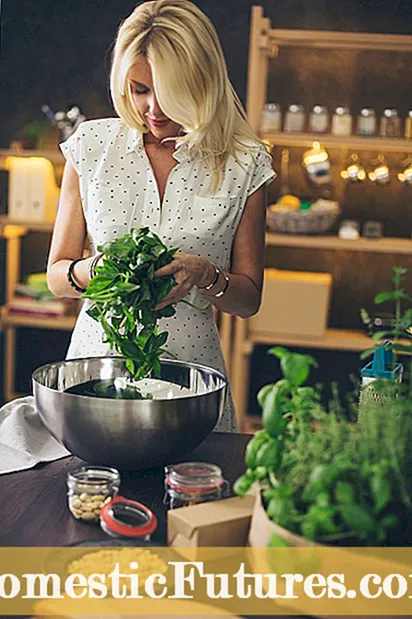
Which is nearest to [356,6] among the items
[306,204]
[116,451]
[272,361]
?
[306,204]

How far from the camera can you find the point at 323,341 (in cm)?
405

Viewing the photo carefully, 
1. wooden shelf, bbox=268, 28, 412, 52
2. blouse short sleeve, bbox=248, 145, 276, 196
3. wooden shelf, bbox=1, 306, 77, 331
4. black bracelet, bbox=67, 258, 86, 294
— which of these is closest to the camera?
black bracelet, bbox=67, 258, 86, 294

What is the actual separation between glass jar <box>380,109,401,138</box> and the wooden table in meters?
2.63

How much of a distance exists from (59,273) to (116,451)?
2.20ft

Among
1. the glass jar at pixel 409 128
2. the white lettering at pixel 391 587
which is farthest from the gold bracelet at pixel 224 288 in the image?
the glass jar at pixel 409 128

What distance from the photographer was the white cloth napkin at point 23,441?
4.94 ft

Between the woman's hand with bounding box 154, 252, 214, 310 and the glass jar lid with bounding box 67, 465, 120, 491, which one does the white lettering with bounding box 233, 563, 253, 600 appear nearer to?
the glass jar lid with bounding box 67, 465, 120, 491

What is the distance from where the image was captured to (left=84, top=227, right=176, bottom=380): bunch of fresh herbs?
4.73 feet

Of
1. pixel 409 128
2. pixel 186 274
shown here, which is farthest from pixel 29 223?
pixel 186 274

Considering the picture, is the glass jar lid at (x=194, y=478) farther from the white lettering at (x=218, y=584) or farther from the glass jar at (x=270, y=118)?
the glass jar at (x=270, y=118)

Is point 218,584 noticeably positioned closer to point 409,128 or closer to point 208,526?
point 208,526

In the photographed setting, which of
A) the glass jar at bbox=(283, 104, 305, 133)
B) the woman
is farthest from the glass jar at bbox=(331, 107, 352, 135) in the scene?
the woman

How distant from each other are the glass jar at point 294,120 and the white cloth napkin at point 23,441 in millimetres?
2579

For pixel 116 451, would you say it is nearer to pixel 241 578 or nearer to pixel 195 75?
pixel 241 578
